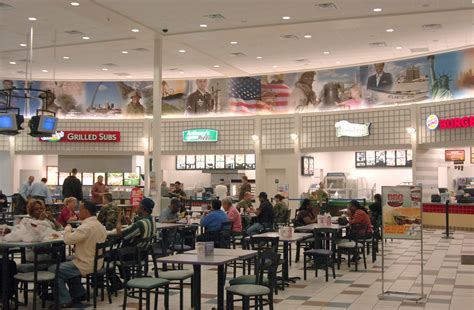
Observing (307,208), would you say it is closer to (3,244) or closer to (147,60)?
(3,244)

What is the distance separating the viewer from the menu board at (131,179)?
72.5 ft

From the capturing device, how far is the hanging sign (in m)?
19.1

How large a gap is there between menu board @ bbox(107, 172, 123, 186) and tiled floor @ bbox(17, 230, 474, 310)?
1232cm

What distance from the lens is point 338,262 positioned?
34.3ft

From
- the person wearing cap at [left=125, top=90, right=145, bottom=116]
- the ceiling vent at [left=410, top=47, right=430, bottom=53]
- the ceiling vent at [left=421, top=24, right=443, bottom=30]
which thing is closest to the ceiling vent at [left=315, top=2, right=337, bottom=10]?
the ceiling vent at [left=421, top=24, right=443, bottom=30]

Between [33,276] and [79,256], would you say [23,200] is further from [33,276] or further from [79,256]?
[33,276]

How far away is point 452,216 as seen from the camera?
57.1 ft

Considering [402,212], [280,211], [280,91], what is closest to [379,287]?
[402,212]

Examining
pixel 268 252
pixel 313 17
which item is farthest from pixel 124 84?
pixel 268 252

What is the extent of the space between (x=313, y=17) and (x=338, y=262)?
19.6 ft

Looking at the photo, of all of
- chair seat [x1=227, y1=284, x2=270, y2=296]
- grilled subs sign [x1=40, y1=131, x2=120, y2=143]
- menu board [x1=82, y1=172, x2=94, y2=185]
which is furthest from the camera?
menu board [x1=82, y1=172, x2=94, y2=185]

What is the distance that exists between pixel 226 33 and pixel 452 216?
Result: 27.0ft

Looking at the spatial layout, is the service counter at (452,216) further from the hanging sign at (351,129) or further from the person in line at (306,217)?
the person in line at (306,217)

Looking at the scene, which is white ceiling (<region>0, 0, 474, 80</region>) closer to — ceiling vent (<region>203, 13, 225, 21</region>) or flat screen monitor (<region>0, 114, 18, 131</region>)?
ceiling vent (<region>203, 13, 225, 21</region>)
